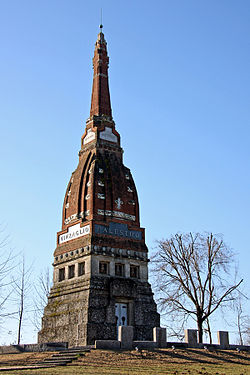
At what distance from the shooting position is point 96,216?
42.4 metres

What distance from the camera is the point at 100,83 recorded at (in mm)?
50250

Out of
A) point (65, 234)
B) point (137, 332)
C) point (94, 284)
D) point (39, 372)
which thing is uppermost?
point (65, 234)

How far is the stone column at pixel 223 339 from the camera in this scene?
3234cm

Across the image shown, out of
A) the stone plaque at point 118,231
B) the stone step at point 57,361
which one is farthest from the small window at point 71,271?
the stone step at point 57,361

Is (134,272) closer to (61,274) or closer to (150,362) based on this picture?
(61,274)

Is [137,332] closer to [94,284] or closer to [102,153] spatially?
[94,284]

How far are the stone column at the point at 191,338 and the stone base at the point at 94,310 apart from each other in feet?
27.9

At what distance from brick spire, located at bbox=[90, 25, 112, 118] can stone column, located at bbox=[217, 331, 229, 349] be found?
2454 centimetres

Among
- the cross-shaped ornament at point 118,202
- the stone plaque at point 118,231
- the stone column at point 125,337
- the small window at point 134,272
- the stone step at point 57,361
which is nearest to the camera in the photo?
the stone step at point 57,361

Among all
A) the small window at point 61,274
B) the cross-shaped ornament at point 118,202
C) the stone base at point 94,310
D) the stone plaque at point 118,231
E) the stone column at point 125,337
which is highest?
the cross-shaped ornament at point 118,202

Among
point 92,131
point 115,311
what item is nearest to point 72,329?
point 115,311

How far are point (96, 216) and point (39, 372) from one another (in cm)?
2051

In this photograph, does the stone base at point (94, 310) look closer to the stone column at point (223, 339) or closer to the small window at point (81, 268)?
the small window at point (81, 268)

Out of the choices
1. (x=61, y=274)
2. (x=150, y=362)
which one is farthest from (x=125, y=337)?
(x=61, y=274)
